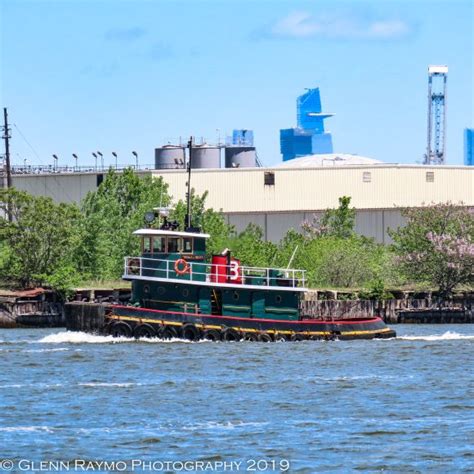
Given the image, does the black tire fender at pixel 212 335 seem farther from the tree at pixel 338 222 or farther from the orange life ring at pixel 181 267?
the tree at pixel 338 222

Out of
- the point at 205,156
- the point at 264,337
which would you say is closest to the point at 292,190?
the point at 205,156

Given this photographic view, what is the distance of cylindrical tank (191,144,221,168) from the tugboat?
7016cm

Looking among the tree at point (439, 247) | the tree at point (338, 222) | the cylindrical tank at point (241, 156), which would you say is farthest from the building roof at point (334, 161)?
the tree at point (439, 247)

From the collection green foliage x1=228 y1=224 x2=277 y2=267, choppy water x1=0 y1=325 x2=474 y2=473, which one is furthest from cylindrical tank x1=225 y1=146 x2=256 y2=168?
choppy water x1=0 y1=325 x2=474 y2=473

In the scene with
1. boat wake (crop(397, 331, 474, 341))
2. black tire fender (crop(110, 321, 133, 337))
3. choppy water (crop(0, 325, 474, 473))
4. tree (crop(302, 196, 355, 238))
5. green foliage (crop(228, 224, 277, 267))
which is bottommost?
choppy water (crop(0, 325, 474, 473))

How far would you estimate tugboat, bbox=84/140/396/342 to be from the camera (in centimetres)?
5888

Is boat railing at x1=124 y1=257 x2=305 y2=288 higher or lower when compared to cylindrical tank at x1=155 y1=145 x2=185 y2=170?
lower

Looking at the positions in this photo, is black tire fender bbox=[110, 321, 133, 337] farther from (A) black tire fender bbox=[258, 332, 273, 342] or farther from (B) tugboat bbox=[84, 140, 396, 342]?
(A) black tire fender bbox=[258, 332, 273, 342]

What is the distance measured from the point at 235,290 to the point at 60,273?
2470 cm

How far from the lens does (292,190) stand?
370ft

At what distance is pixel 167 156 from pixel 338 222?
2730 cm

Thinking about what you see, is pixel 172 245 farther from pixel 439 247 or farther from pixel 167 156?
pixel 167 156

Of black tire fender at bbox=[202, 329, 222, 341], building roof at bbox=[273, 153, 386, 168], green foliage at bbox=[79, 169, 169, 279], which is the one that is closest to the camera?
black tire fender at bbox=[202, 329, 222, 341]

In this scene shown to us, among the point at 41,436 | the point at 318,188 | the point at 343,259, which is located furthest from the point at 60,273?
the point at 41,436
